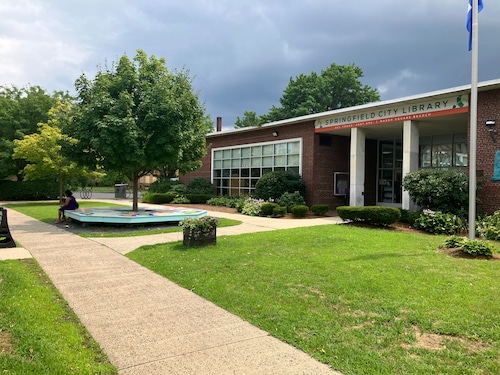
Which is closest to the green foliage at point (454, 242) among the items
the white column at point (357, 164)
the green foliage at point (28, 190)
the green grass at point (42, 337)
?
the green grass at point (42, 337)

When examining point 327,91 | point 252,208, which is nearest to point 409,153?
point 252,208

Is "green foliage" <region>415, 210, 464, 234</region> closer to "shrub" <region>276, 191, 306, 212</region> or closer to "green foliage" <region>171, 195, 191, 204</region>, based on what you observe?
"shrub" <region>276, 191, 306, 212</region>

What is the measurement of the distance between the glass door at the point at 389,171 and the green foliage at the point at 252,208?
7956mm

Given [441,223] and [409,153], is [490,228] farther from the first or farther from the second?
[409,153]

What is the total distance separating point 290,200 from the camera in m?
18.3

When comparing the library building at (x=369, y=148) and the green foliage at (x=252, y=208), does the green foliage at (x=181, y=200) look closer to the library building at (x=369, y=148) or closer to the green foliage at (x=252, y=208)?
the library building at (x=369, y=148)

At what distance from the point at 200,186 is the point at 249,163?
15.1ft

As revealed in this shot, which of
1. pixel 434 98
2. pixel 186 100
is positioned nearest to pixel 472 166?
pixel 434 98

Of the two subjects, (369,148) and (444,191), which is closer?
(444,191)

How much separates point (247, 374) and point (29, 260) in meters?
6.32

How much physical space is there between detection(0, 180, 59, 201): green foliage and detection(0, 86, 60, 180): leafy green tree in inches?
36.1

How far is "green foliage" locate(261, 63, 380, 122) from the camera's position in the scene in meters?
47.1

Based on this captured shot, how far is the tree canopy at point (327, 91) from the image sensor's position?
154 feet

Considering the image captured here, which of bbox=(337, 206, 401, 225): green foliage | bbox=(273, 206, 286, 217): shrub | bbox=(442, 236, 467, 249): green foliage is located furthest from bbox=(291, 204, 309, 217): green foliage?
bbox=(442, 236, 467, 249): green foliage
